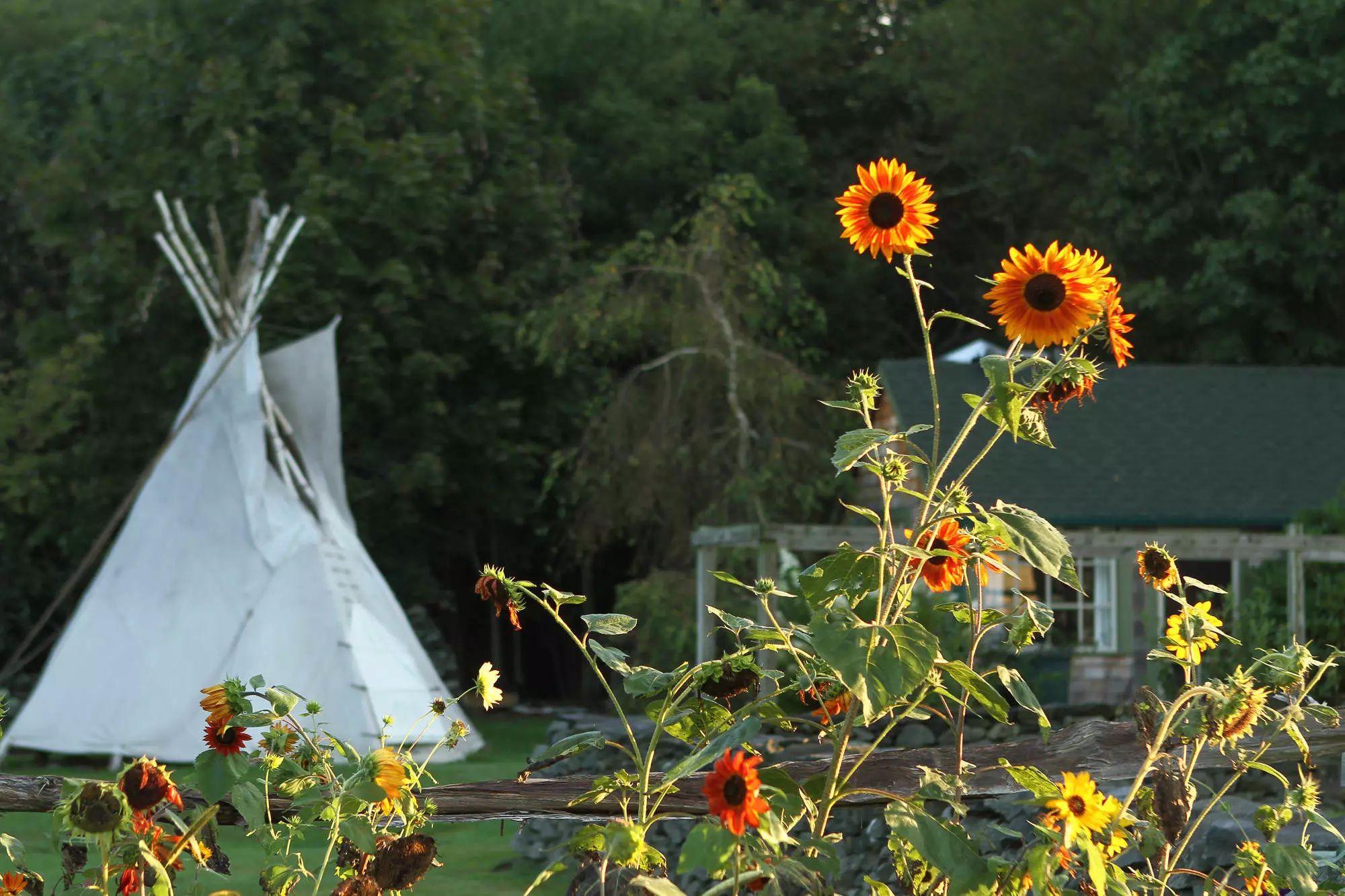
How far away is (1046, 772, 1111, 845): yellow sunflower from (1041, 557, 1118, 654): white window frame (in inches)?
476

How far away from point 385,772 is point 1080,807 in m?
0.88

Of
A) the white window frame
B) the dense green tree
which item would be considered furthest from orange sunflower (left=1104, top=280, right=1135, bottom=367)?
the dense green tree

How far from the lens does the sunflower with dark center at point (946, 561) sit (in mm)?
2318

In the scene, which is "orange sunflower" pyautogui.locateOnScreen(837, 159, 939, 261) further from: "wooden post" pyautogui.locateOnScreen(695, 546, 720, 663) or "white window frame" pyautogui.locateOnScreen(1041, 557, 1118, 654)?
"white window frame" pyautogui.locateOnScreen(1041, 557, 1118, 654)

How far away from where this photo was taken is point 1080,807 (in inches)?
80.5

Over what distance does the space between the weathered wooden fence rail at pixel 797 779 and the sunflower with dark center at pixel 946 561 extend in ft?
1.67

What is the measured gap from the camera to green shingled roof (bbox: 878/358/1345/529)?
13898 mm

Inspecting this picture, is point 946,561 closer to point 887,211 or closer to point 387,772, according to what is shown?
point 887,211

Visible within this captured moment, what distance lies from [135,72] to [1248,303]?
12.0 m

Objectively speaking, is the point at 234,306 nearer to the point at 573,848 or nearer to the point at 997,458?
the point at 997,458

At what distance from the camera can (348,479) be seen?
16.7 meters

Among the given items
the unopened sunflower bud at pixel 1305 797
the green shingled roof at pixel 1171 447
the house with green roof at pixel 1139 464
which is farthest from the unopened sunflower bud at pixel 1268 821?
the green shingled roof at pixel 1171 447

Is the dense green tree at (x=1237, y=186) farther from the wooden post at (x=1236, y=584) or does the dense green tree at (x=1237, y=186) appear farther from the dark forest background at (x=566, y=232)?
the wooden post at (x=1236, y=584)

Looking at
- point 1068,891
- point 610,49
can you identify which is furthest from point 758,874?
point 610,49
